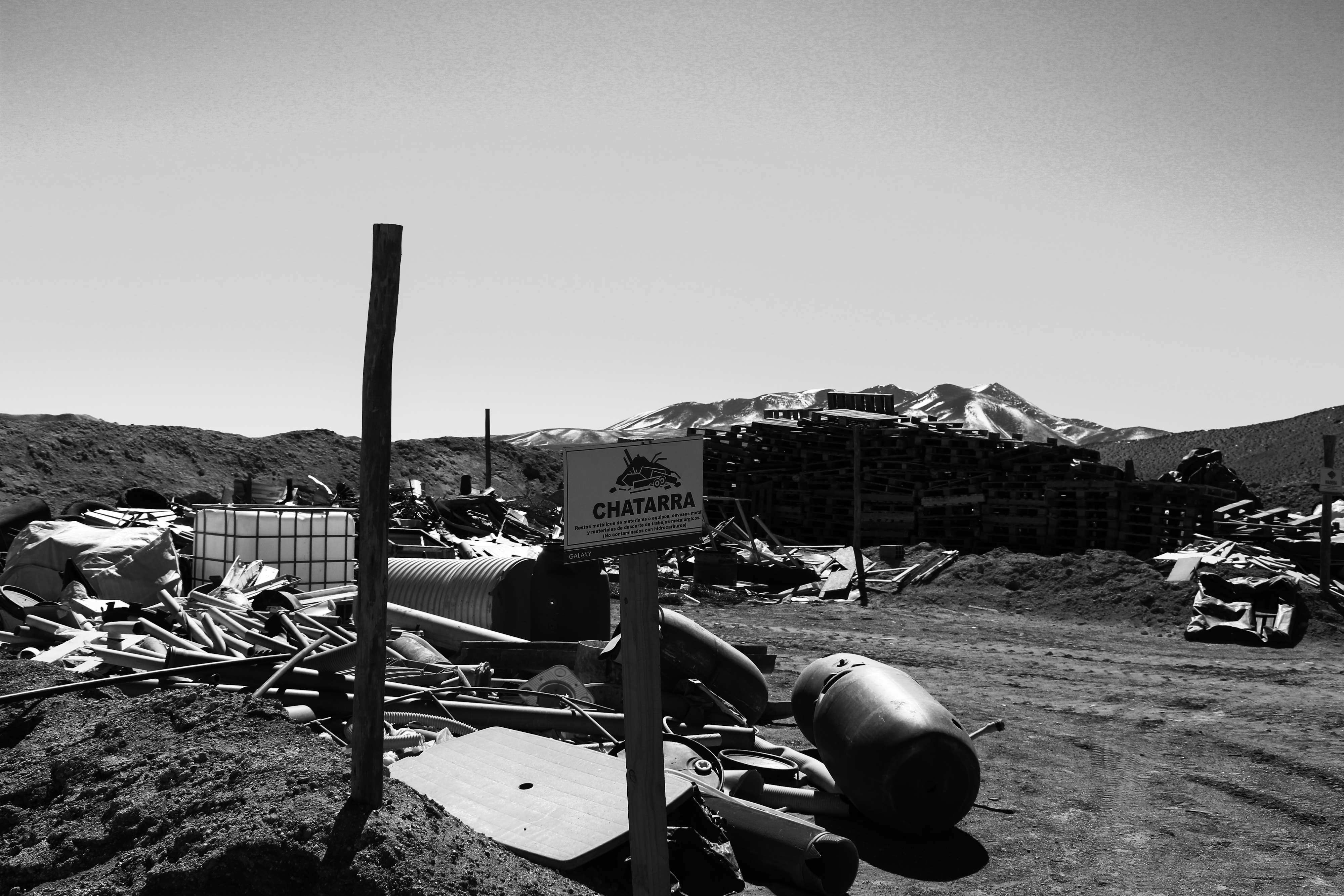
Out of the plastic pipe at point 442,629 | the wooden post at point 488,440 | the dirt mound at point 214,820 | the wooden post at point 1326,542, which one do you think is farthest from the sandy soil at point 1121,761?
the wooden post at point 488,440

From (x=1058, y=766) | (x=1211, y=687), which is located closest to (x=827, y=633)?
(x=1211, y=687)

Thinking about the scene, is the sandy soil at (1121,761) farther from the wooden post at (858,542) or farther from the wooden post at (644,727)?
the wooden post at (858,542)

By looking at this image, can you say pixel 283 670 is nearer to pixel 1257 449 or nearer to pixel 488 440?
pixel 488 440

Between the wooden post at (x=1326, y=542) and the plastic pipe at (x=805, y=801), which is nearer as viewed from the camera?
the plastic pipe at (x=805, y=801)

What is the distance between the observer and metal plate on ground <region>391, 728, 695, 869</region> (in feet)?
15.3

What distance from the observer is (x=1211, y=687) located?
11.7m

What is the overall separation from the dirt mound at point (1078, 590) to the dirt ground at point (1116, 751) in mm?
113

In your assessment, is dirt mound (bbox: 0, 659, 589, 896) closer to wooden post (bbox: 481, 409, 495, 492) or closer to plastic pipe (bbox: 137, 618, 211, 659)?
plastic pipe (bbox: 137, 618, 211, 659)

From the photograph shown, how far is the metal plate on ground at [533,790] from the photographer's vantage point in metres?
4.66

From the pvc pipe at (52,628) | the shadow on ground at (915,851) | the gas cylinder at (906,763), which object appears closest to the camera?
the shadow on ground at (915,851)

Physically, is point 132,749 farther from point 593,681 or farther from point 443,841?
point 593,681

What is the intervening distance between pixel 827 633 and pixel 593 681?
7695 millimetres

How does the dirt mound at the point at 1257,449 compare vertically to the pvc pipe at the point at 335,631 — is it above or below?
above

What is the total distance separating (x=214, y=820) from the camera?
12.8ft
